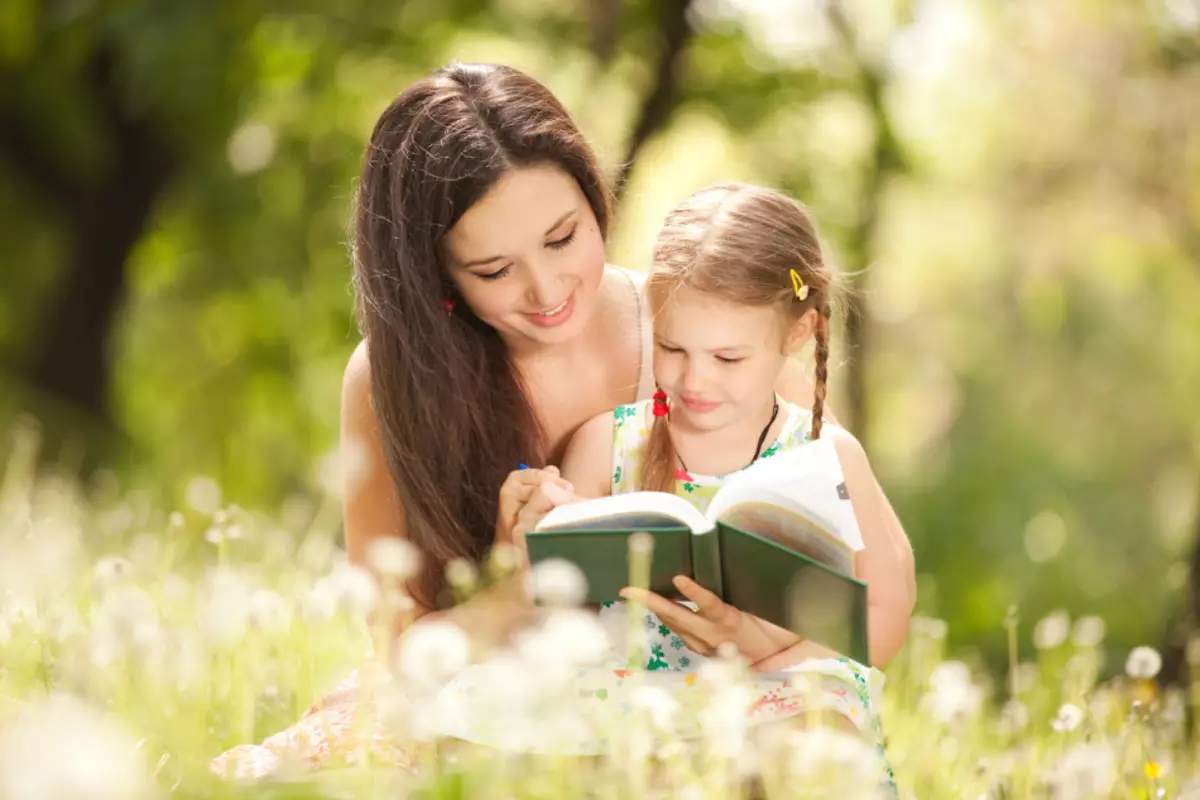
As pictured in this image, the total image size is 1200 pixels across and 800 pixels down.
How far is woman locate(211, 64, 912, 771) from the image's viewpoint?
3.10m

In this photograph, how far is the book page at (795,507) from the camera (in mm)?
2348

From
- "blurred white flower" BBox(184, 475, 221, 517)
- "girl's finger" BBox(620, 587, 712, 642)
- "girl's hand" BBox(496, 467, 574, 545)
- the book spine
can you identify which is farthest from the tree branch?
the book spine

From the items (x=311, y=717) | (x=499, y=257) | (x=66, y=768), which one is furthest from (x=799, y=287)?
(x=66, y=768)

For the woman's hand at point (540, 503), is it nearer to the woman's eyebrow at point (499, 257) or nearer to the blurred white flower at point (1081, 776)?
the woman's eyebrow at point (499, 257)

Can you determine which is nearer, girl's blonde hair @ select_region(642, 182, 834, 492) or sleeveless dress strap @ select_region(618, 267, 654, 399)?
girl's blonde hair @ select_region(642, 182, 834, 492)

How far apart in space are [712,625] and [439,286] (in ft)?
3.74

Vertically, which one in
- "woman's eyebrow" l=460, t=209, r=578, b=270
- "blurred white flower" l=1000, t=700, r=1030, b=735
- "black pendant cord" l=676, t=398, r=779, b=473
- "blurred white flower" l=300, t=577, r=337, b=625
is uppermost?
"woman's eyebrow" l=460, t=209, r=578, b=270

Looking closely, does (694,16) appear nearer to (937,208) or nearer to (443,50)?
(443,50)

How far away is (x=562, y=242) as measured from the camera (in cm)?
315

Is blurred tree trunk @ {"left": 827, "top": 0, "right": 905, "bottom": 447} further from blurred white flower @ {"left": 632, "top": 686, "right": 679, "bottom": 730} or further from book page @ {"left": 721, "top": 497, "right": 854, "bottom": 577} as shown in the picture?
blurred white flower @ {"left": 632, "top": 686, "right": 679, "bottom": 730}

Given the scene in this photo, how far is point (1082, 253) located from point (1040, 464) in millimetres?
5571

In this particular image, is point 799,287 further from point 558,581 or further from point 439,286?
point 558,581

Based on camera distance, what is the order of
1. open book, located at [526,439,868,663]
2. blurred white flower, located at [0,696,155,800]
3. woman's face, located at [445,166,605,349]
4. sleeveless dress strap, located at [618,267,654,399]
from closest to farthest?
blurred white flower, located at [0,696,155,800], open book, located at [526,439,868,663], woman's face, located at [445,166,605,349], sleeveless dress strap, located at [618,267,654,399]

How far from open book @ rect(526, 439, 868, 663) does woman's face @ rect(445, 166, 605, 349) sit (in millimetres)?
791
